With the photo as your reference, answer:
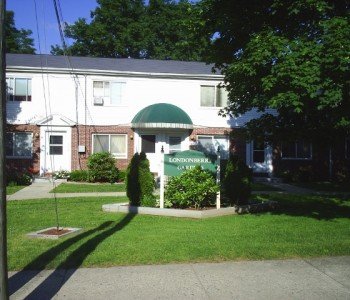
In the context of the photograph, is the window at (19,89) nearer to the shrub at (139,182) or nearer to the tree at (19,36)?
the shrub at (139,182)

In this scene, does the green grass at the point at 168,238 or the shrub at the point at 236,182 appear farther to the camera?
the shrub at the point at 236,182

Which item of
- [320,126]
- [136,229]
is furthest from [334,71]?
[136,229]

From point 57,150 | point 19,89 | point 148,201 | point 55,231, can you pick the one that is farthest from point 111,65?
point 55,231

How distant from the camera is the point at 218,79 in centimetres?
2422

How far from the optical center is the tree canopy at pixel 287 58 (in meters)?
8.10

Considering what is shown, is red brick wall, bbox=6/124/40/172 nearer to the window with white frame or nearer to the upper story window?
the upper story window

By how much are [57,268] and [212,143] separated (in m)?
18.4

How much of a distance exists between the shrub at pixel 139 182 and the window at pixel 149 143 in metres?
11.3

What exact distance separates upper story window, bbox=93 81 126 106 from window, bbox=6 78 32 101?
3.54 m

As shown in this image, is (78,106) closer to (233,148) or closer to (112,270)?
A: (233,148)

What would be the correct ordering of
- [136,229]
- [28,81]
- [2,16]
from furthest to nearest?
[28,81]
[136,229]
[2,16]

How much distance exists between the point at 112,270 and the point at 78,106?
1777 cm

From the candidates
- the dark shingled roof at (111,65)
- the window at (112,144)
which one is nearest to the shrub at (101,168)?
the window at (112,144)

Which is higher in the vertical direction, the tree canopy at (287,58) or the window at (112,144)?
the tree canopy at (287,58)
